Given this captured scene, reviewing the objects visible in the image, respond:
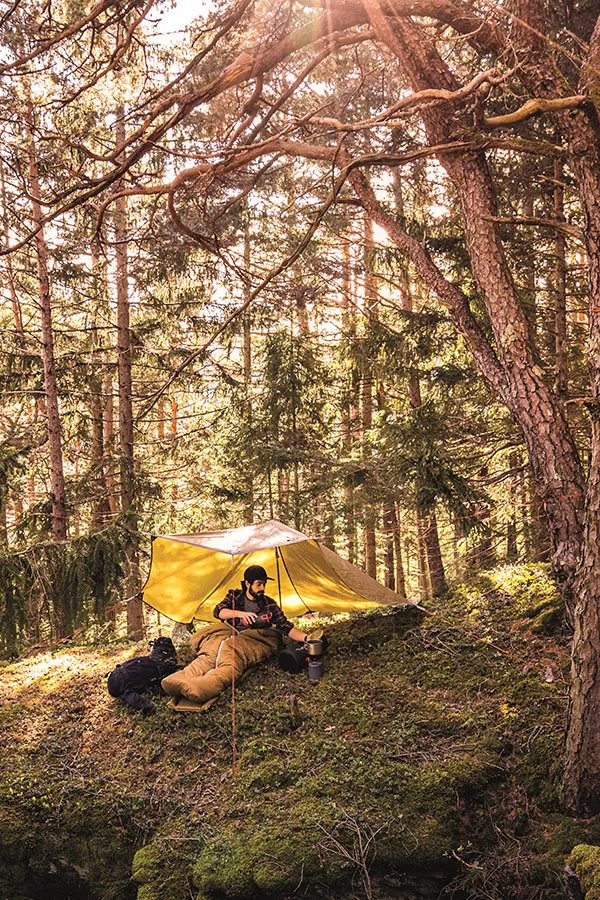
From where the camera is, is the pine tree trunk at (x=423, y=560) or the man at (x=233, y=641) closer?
the man at (x=233, y=641)

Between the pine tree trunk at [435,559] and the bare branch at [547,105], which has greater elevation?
the bare branch at [547,105]

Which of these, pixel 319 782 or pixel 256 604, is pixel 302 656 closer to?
pixel 256 604

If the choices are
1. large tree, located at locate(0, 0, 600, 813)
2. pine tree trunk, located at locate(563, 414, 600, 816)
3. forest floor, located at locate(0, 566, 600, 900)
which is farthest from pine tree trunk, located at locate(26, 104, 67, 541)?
pine tree trunk, located at locate(563, 414, 600, 816)

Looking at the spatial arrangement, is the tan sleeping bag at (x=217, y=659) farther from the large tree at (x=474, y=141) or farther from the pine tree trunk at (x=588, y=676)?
the large tree at (x=474, y=141)

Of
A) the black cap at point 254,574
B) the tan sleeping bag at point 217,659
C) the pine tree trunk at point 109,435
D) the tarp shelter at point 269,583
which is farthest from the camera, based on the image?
the pine tree trunk at point 109,435

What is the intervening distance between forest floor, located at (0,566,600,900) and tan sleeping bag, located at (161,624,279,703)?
142 mm

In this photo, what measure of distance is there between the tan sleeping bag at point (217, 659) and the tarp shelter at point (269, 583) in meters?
0.62

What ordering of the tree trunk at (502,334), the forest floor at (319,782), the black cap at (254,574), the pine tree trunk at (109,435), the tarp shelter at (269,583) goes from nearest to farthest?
the forest floor at (319,782) < the tree trunk at (502,334) < the black cap at (254,574) < the tarp shelter at (269,583) < the pine tree trunk at (109,435)

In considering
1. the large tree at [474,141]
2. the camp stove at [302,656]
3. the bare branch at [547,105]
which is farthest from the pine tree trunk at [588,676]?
the camp stove at [302,656]

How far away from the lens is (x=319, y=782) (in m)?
3.77

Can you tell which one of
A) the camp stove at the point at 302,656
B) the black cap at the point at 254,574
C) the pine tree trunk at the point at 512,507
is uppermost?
the pine tree trunk at the point at 512,507

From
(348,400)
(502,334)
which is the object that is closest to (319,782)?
(502,334)

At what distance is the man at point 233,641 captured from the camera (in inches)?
191

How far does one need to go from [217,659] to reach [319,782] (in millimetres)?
1625
